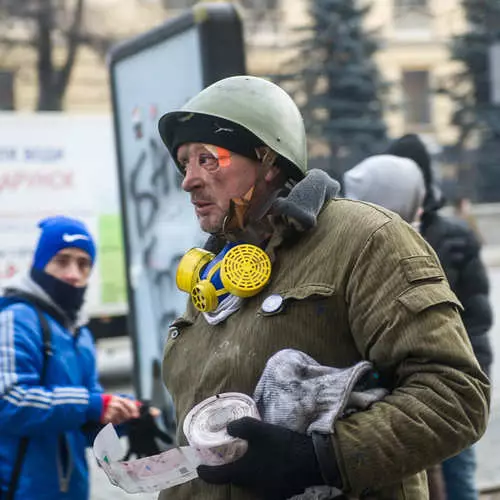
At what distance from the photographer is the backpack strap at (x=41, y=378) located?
11.0 feet

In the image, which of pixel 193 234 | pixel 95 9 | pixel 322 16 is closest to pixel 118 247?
pixel 193 234

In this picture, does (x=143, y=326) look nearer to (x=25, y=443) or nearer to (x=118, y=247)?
(x=25, y=443)

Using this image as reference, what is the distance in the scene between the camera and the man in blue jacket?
11.0 feet

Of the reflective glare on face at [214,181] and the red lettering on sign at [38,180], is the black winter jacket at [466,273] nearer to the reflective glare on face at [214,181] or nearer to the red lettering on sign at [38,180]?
the reflective glare on face at [214,181]

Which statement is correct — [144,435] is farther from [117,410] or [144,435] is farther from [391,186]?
[391,186]

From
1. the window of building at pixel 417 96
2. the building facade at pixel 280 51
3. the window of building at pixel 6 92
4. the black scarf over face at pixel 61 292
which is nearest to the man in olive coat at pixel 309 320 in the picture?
the black scarf over face at pixel 61 292

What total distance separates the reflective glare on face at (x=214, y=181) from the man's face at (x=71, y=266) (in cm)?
171

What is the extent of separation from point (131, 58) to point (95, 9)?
77.2 feet

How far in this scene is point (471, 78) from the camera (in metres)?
25.7

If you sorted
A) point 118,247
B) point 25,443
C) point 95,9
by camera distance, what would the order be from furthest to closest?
1. point 95,9
2. point 118,247
3. point 25,443

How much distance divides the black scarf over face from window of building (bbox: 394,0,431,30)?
32.5m

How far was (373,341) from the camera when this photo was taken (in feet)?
6.02

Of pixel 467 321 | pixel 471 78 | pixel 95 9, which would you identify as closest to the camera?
pixel 467 321

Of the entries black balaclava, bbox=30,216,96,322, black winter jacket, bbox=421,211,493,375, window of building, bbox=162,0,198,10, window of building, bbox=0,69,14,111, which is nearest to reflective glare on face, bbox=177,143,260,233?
black balaclava, bbox=30,216,96,322
